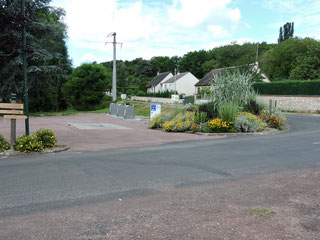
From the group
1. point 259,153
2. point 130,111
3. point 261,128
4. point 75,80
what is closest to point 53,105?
point 75,80

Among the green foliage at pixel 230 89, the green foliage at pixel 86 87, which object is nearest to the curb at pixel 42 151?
the green foliage at pixel 230 89

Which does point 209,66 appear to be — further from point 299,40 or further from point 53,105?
point 53,105

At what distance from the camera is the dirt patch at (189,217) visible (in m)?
3.74

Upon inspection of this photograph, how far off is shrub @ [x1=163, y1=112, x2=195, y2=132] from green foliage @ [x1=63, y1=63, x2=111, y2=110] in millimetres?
33618

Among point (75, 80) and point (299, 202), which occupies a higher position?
→ point (75, 80)

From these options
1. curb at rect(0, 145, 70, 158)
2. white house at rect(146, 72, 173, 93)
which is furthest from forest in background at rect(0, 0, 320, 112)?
white house at rect(146, 72, 173, 93)

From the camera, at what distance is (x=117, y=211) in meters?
4.51

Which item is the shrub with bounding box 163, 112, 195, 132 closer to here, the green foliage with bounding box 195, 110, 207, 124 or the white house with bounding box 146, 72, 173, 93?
the green foliage with bounding box 195, 110, 207, 124

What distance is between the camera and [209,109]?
16.6 meters

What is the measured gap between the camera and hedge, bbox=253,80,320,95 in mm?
31125

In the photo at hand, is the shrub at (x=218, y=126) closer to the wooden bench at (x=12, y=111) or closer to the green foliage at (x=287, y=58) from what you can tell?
the wooden bench at (x=12, y=111)

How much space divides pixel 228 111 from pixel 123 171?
31.8 ft

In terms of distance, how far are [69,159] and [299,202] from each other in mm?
6077

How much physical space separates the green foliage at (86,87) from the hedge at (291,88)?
2542 centimetres
